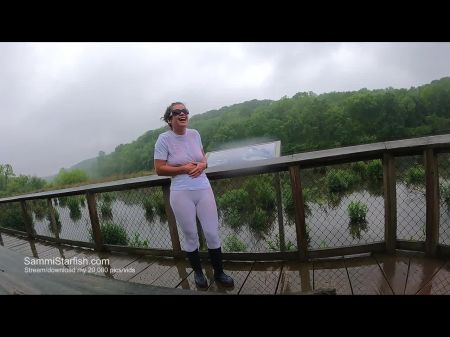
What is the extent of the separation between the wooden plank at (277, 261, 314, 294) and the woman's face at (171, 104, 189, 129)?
1400 mm

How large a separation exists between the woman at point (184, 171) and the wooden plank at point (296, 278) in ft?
2.17

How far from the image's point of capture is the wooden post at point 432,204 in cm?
241

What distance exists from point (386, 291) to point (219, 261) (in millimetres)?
1191

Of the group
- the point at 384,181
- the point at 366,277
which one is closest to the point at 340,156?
the point at 384,181

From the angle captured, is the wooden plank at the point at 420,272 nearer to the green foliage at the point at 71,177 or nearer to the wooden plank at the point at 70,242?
the wooden plank at the point at 70,242

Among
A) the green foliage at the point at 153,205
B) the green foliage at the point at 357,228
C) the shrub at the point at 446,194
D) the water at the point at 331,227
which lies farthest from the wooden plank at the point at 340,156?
the green foliage at the point at 153,205

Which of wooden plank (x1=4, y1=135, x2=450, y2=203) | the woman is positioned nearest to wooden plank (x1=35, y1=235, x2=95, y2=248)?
wooden plank (x1=4, y1=135, x2=450, y2=203)

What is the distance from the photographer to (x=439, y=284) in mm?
2064
